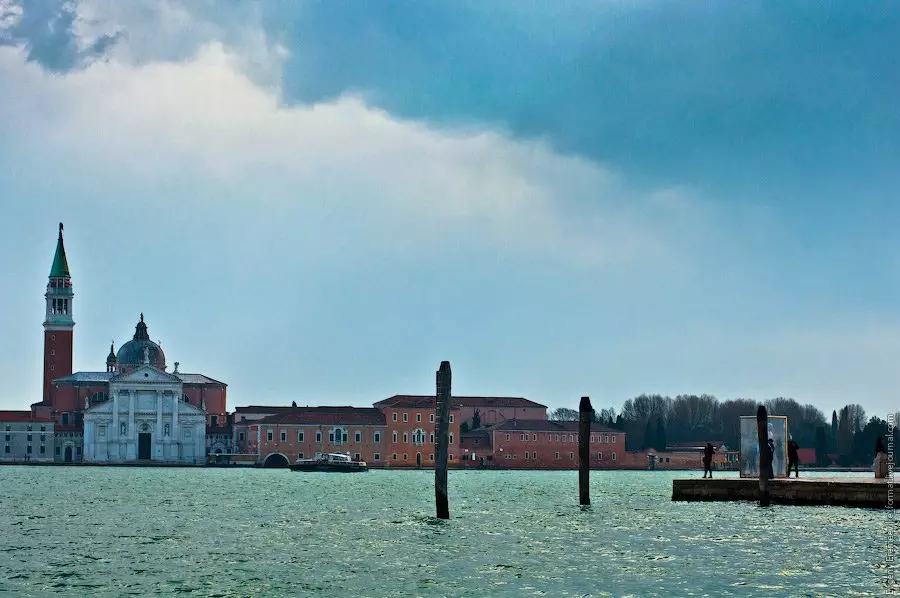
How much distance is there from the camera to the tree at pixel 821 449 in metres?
118

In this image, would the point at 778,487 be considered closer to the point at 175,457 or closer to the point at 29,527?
the point at 29,527

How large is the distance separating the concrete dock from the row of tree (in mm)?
86887

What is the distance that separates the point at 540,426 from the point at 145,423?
33950mm

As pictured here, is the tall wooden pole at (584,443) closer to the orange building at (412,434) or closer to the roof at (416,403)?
the roof at (416,403)

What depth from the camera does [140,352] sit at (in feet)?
392

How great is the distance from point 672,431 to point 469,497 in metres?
97.9

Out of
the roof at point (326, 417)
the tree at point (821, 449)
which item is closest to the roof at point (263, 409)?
the roof at point (326, 417)

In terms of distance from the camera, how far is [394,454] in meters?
111

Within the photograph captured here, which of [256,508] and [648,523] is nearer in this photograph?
[648,523]

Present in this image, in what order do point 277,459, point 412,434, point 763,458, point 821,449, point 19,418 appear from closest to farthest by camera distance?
point 763,458
point 277,459
point 412,434
point 19,418
point 821,449

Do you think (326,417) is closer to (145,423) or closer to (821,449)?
(145,423)

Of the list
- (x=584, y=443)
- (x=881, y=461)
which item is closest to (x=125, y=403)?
(x=584, y=443)

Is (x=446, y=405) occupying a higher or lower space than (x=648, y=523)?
higher

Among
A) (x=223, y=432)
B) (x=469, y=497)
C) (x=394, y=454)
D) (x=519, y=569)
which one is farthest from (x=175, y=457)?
(x=519, y=569)
